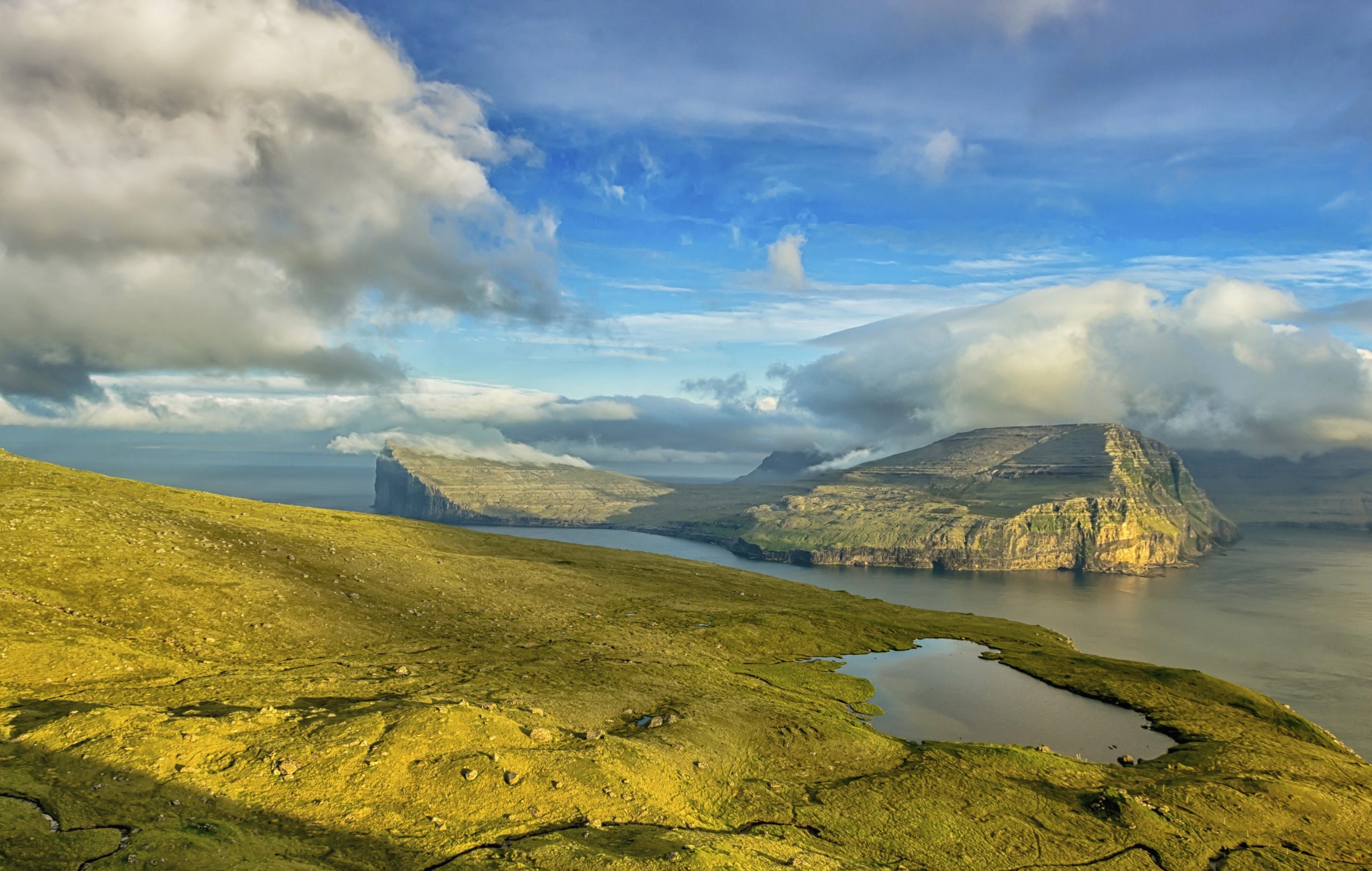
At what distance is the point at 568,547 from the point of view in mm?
176125

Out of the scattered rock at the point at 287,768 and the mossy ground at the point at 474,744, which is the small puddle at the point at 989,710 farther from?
the scattered rock at the point at 287,768

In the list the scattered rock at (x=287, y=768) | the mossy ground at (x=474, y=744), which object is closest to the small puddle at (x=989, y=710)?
the mossy ground at (x=474, y=744)

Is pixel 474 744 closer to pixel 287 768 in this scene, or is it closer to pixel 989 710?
pixel 287 768

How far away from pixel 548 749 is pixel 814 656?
7049cm

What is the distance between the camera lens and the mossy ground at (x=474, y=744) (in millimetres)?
28297

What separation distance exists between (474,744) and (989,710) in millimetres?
67514

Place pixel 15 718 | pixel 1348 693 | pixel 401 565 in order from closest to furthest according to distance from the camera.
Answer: pixel 15 718, pixel 401 565, pixel 1348 693

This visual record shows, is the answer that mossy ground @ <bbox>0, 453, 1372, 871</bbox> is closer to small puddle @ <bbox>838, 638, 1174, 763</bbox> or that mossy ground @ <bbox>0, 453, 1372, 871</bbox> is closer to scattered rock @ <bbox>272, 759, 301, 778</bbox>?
scattered rock @ <bbox>272, 759, 301, 778</bbox>

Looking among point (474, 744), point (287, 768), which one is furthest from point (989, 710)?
point (287, 768)

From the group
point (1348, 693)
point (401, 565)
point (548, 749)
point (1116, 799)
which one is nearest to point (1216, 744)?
point (1116, 799)

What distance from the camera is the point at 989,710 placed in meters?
82.8

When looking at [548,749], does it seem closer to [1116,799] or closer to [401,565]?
[1116,799]

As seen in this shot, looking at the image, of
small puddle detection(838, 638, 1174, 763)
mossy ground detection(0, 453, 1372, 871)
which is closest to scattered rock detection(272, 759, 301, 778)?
Answer: mossy ground detection(0, 453, 1372, 871)

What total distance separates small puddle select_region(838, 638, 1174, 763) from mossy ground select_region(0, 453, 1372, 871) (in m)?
4.92
